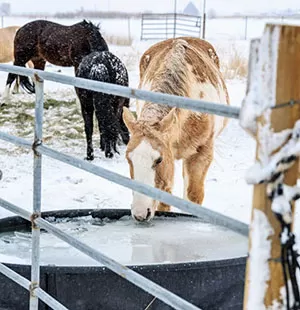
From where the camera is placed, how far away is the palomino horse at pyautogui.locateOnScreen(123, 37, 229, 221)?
10.2ft

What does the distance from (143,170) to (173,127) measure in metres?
0.51

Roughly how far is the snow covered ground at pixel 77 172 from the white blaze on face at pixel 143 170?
5.30 feet

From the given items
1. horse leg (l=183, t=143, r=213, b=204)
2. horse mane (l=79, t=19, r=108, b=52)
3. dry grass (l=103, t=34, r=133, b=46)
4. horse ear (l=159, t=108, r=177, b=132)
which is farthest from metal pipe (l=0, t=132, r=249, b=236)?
dry grass (l=103, t=34, r=133, b=46)

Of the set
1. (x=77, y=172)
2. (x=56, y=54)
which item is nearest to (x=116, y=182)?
(x=77, y=172)

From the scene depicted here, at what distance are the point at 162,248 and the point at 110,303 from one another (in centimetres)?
75

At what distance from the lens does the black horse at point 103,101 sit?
21.9 ft

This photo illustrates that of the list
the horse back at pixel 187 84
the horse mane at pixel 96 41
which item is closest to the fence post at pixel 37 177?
the horse back at pixel 187 84

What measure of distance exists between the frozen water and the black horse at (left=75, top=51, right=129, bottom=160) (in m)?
3.44

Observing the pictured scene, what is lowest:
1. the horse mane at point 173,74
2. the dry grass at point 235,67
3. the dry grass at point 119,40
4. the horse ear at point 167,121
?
the dry grass at point 119,40

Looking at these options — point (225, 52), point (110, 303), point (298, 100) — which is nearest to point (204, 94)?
point (110, 303)

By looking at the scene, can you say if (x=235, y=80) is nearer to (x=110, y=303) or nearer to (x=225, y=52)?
(x=225, y=52)

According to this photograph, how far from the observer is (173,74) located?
374 cm

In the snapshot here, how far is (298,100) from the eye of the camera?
3.55ft

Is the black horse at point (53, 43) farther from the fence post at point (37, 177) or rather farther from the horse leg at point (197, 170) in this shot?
the fence post at point (37, 177)
